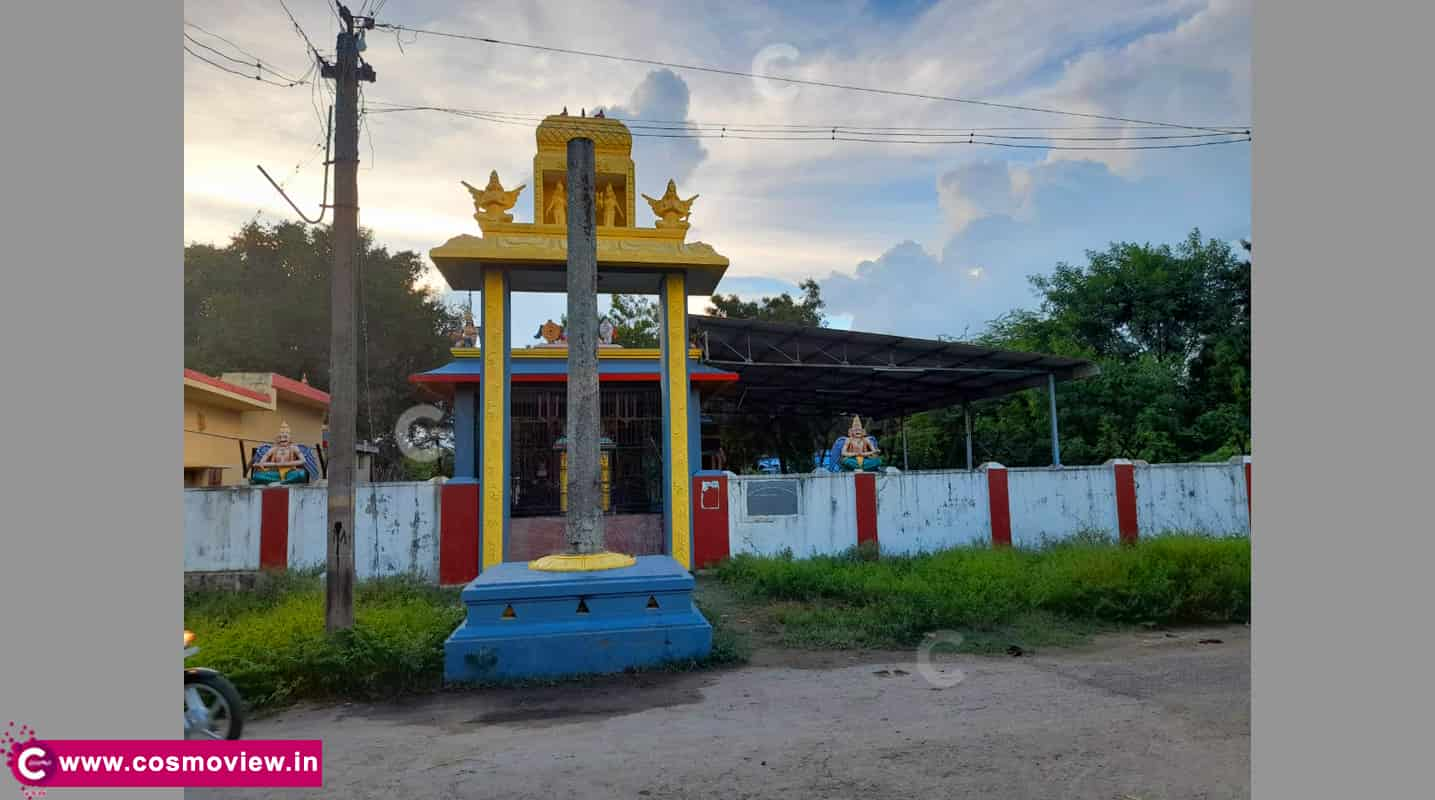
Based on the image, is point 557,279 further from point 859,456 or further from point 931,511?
point 931,511

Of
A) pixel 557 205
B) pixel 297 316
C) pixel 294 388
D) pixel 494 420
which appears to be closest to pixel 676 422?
pixel 494 420

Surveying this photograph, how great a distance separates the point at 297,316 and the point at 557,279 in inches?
680

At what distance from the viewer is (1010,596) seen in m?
9.34

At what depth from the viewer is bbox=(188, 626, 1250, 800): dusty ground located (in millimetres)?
4250

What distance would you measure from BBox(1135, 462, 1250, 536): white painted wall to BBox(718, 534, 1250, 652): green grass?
3761 millimetres

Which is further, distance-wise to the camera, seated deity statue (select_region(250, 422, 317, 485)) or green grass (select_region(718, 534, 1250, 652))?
seated deity statue (select_region(250, 422, 317, 485))

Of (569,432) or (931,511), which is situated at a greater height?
(569,432)

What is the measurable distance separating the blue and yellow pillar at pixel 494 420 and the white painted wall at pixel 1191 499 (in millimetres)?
11334

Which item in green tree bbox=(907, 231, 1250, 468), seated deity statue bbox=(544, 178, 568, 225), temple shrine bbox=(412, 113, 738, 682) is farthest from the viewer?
green tree bbox=(907, 231, 1250, 468)

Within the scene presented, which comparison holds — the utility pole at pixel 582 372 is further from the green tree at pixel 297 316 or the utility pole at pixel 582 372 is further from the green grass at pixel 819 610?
the green tree at pixel 297 316

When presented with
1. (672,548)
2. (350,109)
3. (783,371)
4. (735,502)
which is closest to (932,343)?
(783,371)

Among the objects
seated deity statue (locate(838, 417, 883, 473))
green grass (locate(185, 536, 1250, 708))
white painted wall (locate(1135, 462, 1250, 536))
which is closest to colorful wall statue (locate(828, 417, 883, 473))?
seated deity statue (locate(838, 417, 883, 473))

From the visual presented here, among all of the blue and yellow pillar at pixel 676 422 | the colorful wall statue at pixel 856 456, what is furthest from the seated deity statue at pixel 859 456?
the blue and yellow pillar at pixel 676 422

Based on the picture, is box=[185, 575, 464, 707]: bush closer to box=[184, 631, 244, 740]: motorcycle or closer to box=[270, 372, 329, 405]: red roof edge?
box=[184, 631, 244, 740]: motorcycle
